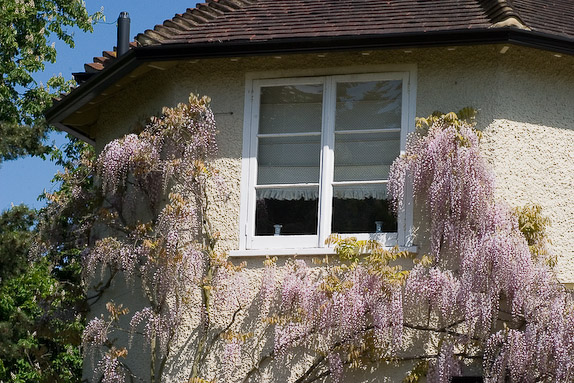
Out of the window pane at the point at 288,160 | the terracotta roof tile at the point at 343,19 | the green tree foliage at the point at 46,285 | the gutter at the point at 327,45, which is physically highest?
the terracotta roof tile at the point at 343,19

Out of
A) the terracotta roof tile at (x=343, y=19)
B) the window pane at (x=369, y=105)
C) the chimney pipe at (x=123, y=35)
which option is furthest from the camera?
the chimney pipe at (x=123, y=35)

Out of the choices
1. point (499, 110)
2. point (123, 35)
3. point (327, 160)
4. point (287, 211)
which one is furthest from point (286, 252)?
point (123, 35)

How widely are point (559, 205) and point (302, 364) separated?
2985 millimetres

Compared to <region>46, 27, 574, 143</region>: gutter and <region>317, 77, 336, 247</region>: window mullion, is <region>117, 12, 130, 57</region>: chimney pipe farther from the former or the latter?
<region>317, 77, 336, 247</region>: window mullion

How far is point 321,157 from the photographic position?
→ 11.7 meters

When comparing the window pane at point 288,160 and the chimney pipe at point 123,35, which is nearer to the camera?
the window pane at point 288,160

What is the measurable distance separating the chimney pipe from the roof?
1.32 meters

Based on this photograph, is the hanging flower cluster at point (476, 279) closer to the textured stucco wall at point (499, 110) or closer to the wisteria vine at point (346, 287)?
the wisteria vine at point (346, 287)

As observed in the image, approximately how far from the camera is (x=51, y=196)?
1289 centimetres

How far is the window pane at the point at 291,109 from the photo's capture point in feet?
39.1

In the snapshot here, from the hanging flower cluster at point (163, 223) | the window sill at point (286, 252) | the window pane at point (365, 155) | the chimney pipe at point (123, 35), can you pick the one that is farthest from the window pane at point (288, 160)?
the chimney pipe at point (123, 35)

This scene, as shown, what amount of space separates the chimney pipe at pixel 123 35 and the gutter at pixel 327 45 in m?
1.53

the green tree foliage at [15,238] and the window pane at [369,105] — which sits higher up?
the window pane at [369,105]

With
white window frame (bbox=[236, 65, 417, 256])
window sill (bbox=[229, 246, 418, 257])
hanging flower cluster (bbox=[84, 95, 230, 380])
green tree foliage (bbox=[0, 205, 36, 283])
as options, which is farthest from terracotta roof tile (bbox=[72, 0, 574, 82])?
green tree foliage (bbox=[0, 205, 36, 283])
